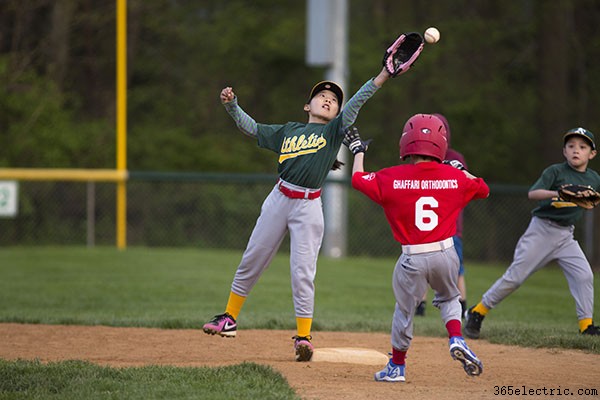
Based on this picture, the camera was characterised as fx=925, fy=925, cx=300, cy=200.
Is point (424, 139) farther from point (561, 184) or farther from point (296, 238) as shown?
point (561, 184)

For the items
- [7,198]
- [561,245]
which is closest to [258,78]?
[7,198]

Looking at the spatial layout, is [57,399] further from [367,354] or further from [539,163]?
[539,163]

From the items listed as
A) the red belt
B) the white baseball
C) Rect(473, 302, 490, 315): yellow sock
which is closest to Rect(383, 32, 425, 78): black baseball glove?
the white baseball

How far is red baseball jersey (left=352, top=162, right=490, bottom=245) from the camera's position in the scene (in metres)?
5.60

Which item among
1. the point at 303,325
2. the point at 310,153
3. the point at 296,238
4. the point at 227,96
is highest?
the point at 227,96

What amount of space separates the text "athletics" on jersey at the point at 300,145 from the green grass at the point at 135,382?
4.99 feet

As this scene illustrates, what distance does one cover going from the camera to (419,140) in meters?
5.62

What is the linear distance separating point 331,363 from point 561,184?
2523 millimetres

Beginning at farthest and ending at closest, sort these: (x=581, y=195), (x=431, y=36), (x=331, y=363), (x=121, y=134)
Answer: (x=121, y=134) < (x=331, y=363) < (x=581, y=195) < (x=431, y=36)

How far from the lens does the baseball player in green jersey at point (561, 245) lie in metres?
7.65

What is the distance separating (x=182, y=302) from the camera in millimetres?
10812

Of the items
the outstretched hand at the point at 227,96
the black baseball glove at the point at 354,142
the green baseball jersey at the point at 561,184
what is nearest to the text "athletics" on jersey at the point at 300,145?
the black baseball glove at the point at 354,142

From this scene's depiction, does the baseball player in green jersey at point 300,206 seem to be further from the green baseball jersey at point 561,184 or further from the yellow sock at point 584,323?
the yellow sock at point 584,323

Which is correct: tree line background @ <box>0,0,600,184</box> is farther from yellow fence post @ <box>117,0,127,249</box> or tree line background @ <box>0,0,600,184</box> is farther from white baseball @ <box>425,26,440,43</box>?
white baseball @ <box>425,26,440,43</box>
